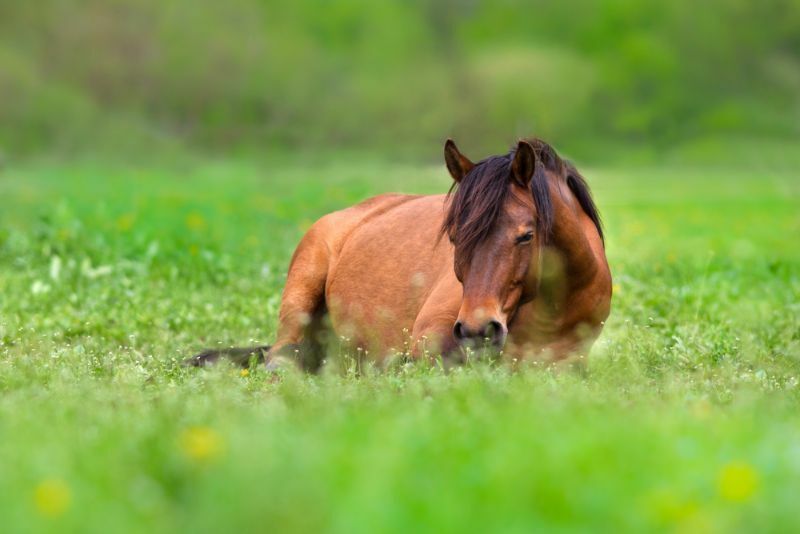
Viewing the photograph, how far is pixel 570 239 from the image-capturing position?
702cm

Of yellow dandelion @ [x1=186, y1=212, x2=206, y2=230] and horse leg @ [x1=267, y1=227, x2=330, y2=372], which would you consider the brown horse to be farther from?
yellow dandelion @ [x1=186, y1=212, x2=206, y2=230]

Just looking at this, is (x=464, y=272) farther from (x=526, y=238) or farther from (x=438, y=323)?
(x=438, y=323)

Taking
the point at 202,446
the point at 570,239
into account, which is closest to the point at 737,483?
the point at 202,446

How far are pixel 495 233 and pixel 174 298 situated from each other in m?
4.55

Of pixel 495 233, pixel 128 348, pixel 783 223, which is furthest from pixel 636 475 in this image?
pixel 783 223

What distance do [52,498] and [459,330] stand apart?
3685 millimetres

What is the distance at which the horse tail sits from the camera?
308 inches

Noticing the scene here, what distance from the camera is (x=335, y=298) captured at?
8930 mm

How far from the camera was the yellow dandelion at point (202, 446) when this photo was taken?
10.3 feet

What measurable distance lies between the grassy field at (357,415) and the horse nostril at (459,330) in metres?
0.33

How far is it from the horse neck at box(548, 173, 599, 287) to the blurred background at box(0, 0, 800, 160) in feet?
148

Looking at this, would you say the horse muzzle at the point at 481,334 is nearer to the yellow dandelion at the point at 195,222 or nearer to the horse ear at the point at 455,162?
the horse ear at the point at 455,162

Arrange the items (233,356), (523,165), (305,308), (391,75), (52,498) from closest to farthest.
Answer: (52,498) < (523,165) < (233,356) < (305,308) < (391,75)

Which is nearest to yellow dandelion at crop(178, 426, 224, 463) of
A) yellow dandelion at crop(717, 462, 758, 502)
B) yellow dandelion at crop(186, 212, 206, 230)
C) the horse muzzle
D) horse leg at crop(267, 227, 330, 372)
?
yellow dandelion at crop(717, 462, 758, 502)
